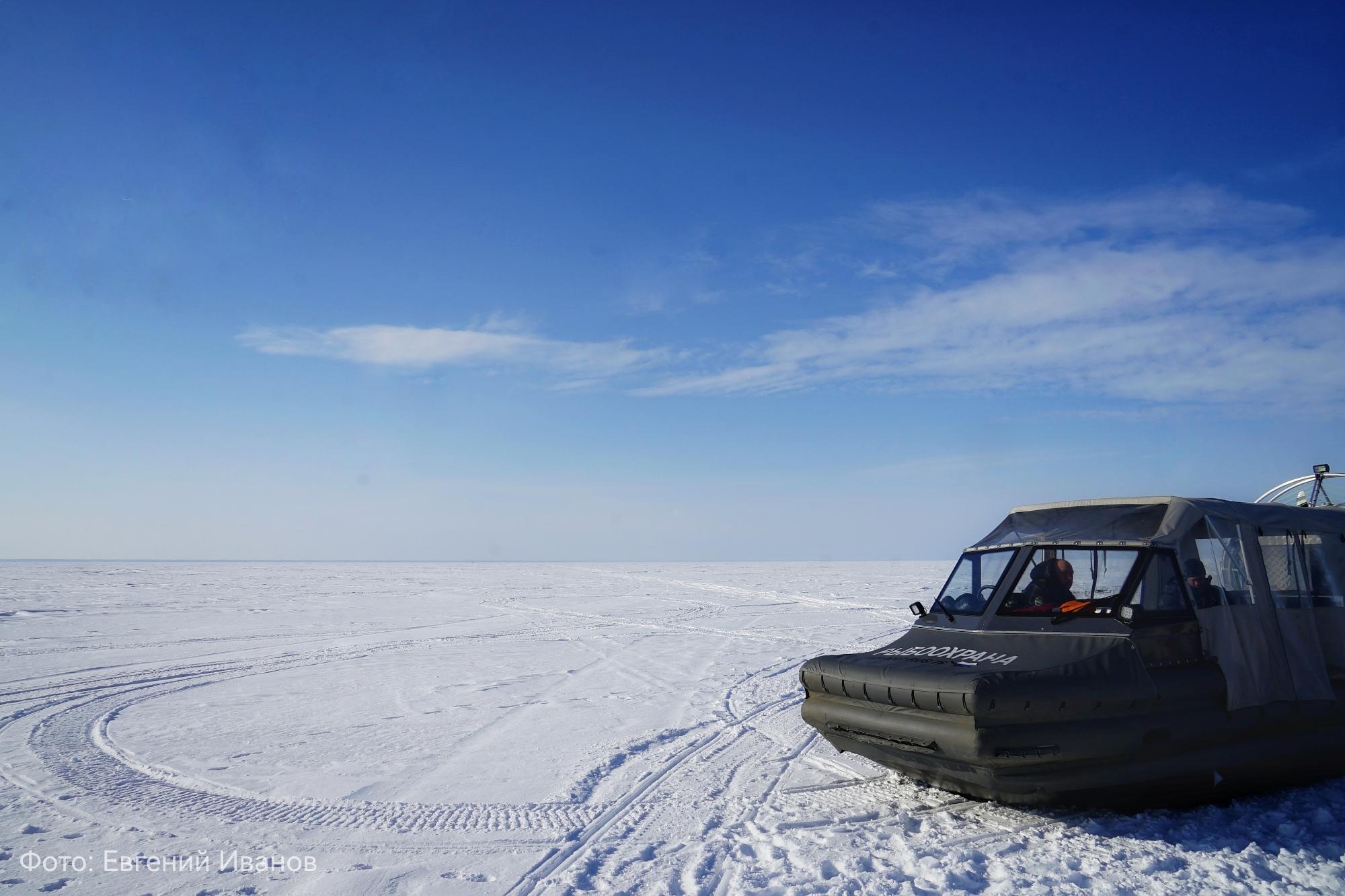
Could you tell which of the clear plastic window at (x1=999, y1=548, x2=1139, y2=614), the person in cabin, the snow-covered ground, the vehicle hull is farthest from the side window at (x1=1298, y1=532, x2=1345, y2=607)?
the person in cabin

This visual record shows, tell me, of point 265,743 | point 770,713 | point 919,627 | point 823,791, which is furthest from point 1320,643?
point 265,743

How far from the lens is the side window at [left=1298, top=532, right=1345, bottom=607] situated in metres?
6.40

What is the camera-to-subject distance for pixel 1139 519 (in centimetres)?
601

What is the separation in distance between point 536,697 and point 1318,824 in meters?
7.45

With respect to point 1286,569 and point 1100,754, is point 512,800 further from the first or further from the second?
point 1286,569

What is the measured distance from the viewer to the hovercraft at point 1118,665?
16.0 feet

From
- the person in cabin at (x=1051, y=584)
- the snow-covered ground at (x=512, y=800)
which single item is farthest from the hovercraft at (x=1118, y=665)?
the snow-covered ground at (x=512, y=800)

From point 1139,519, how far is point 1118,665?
1.42m

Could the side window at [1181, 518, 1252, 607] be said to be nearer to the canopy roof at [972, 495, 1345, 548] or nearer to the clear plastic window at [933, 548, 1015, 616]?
the canopy roof at [972, 495, 1345, 548]

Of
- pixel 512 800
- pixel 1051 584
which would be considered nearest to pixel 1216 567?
pixel 1051 584

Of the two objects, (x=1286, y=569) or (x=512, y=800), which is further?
(x=1286, y=569)

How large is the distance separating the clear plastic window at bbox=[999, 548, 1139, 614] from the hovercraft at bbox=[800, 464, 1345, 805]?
0.01m

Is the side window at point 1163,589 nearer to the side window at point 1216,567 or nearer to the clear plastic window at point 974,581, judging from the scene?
the side window at point 1216,567

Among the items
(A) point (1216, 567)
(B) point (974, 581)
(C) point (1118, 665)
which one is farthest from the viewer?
(B) point (974, 581)
